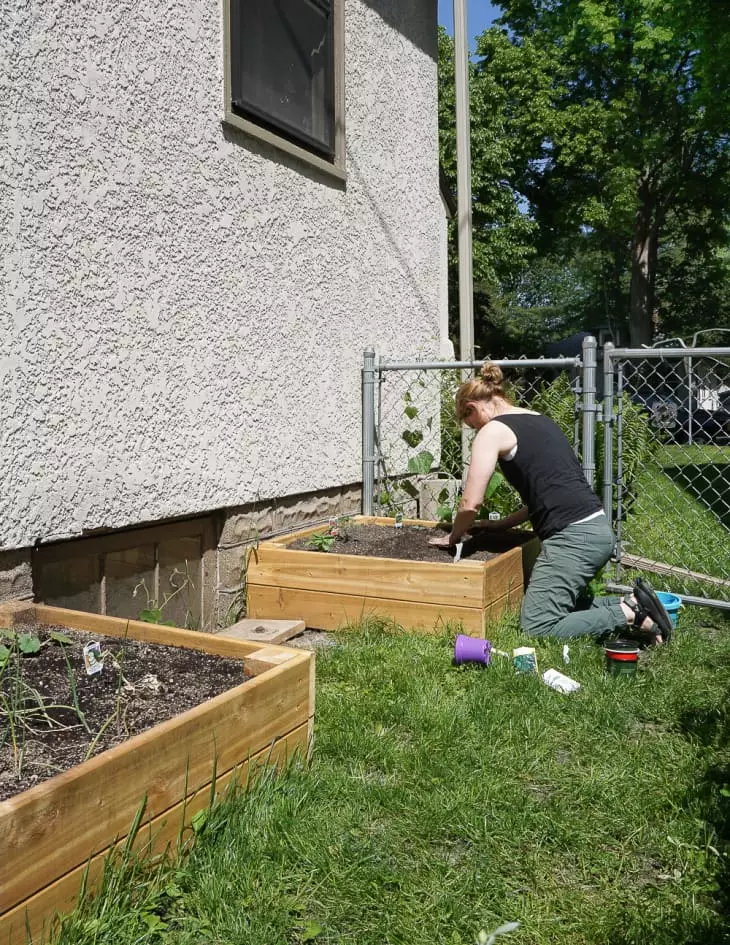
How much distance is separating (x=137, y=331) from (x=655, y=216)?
81.5 ft

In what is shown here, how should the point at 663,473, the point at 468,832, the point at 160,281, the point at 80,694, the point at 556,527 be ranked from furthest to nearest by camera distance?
1. the point at 663,473
2. the point at 556,527
3. the point at 160,281
4. the point at 80,694
5. the point at 468,832

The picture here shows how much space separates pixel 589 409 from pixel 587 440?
19 centimetres

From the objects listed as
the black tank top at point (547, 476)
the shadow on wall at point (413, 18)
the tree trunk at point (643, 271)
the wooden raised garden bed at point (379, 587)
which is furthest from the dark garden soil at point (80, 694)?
the tree trunk at point (643, 271)

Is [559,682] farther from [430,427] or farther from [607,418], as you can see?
[430,427]

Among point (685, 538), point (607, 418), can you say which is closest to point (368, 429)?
point (607, 418)

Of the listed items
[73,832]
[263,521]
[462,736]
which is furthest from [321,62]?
[73,832]

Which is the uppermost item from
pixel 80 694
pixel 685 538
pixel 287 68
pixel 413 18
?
pixel 413 18

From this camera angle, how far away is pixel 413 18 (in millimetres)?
6547

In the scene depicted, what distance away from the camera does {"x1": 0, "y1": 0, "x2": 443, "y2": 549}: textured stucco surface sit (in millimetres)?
3299

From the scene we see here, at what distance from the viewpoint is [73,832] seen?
1923mm

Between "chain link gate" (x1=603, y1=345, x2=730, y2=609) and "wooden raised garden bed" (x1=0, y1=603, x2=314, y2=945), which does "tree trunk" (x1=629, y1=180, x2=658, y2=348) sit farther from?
"wooden raised garden bed" (x1=0, y1=603, x2=314, y2=945)

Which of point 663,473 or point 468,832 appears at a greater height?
point 663,473

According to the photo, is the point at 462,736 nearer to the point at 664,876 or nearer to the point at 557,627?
the point at 664,876

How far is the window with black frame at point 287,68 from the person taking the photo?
14.9ft
